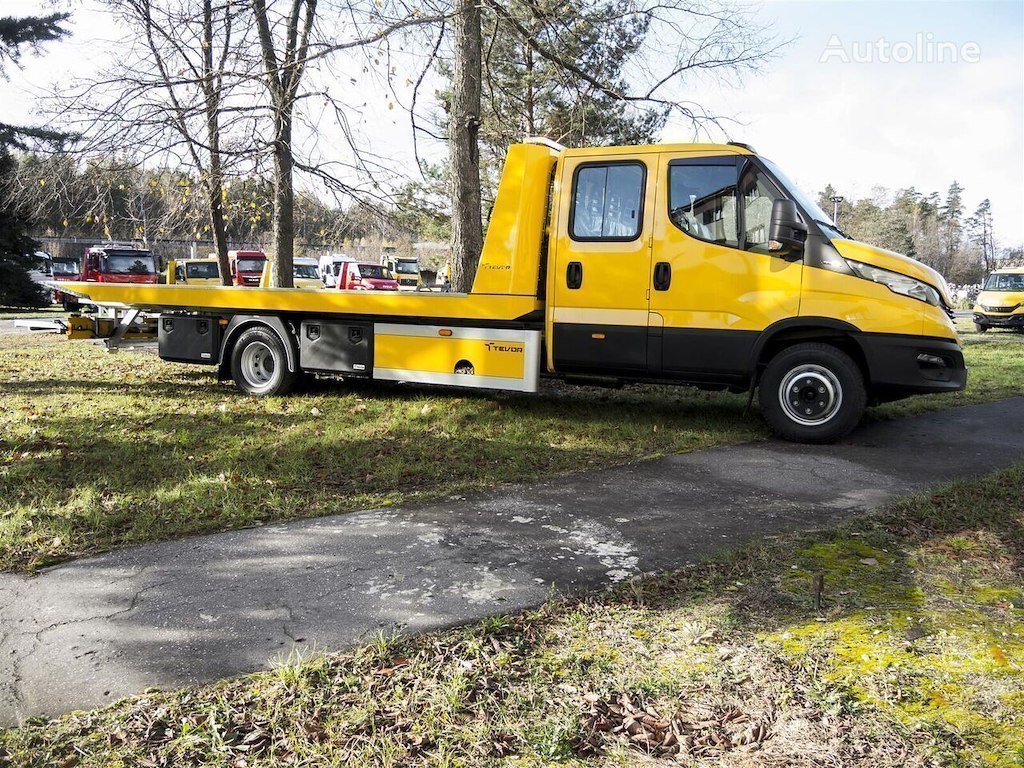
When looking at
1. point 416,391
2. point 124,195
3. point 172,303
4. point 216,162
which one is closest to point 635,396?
point 416,391

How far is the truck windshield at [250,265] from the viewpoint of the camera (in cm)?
3122

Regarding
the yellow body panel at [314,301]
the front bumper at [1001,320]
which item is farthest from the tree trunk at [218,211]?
the front bumper at [1001,320]

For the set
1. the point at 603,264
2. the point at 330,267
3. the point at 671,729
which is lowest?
the point at 671,729

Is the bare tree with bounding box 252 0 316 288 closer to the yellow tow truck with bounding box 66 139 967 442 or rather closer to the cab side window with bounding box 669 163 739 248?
the yellow tow truck with bounding box 66 139 967 442

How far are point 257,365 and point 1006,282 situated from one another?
2494 centimetres

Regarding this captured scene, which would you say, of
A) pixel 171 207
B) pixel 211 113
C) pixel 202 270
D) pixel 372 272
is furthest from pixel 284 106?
pixel 372 272

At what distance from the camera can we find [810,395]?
6969 mm

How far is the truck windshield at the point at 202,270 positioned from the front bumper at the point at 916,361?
28.2m

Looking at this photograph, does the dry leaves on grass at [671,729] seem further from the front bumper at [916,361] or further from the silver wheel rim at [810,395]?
the front bumper at [916,361]

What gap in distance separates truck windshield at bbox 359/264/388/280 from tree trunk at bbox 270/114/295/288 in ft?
65.1

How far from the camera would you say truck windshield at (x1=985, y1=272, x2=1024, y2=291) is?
24.2 metres

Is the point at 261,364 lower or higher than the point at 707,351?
lower

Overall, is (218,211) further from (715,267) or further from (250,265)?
(250,265)

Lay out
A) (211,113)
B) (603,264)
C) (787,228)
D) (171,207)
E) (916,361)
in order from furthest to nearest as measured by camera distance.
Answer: (171,207)
(211,113)
(603,264)
(916,361)
(787,228)
